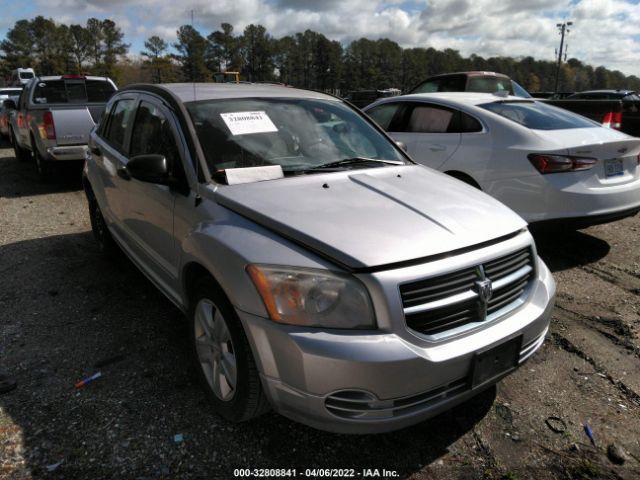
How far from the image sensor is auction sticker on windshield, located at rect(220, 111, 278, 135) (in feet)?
9.71

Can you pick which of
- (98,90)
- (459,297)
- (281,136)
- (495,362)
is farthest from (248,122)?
(98,90)

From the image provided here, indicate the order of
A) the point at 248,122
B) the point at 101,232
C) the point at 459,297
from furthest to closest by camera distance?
1. the point at 101,232
2. the point at 248,122
3. the point at 459,297

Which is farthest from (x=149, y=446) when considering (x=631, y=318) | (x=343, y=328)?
(x=631, y=318)

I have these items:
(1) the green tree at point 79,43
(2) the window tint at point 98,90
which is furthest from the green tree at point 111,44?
(2) the window tint at point 98,90

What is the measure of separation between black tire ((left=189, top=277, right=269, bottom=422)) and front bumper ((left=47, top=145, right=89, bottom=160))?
6531mm

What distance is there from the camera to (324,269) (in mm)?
1981

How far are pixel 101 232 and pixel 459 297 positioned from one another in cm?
399

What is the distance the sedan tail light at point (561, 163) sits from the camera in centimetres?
432

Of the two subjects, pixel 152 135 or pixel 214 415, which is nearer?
pixel 214 415

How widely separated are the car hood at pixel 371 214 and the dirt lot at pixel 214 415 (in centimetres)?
100

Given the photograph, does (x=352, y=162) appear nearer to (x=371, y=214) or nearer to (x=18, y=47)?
(x=371, y=214)

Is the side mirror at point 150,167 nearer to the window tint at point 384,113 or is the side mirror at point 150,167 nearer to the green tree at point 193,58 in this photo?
the window tint at point 384,113

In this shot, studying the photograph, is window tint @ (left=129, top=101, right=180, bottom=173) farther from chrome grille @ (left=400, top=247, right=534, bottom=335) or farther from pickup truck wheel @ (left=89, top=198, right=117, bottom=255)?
chrome grille @ (left=400, top=247, right=534, bottom=335)

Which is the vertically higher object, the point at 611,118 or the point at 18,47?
the point at 18,47
